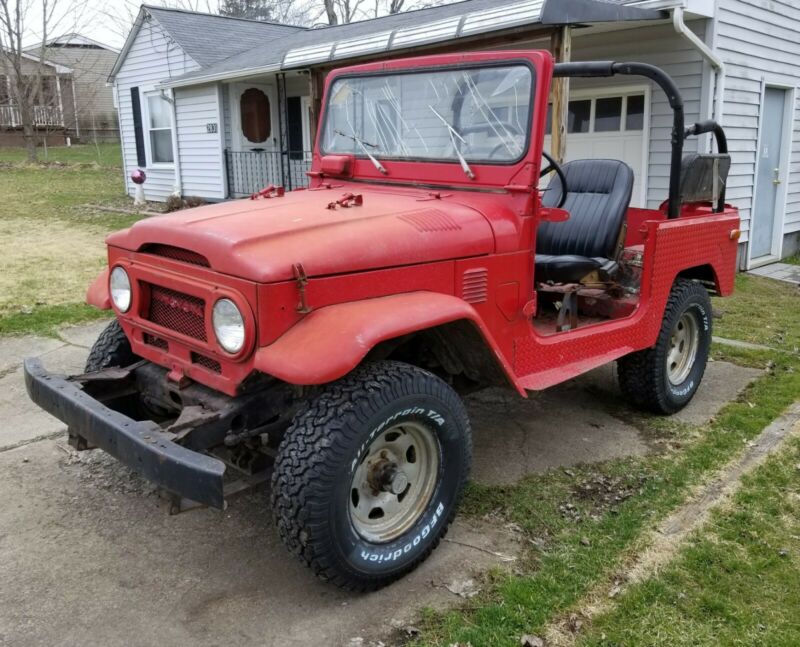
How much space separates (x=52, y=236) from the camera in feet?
37.8

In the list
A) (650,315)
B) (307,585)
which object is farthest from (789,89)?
(307,585)

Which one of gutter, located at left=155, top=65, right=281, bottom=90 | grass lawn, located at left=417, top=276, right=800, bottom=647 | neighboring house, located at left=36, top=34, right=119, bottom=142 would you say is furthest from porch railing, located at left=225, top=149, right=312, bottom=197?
neighboring house, located at left=36, top=34, right=119, bottom=142

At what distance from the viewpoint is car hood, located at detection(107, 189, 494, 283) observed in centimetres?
265

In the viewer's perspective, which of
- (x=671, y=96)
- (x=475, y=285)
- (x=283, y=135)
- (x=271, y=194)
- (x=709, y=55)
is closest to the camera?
(x=475, y=285)

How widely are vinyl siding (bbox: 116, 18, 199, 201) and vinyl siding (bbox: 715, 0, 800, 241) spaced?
10658mm

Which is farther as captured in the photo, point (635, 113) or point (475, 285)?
point (635, 113)

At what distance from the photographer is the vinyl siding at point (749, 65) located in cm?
852

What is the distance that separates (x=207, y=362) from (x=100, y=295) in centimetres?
92

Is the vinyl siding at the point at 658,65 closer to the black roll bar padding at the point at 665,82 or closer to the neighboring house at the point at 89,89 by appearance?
the black roll bar padding at the point at 665,82

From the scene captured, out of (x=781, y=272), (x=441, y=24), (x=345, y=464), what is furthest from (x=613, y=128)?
(x=345, y=464)

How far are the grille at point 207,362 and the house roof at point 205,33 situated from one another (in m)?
13.7

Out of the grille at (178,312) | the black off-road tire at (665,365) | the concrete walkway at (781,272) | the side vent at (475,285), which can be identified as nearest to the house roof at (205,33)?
the concrete walkway at (781,272)

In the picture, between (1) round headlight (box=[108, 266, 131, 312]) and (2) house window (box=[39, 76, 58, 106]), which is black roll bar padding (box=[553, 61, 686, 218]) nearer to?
(1) round headlight (box=[108, 266, 131, 312])

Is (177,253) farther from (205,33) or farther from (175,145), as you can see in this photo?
(205,33)
